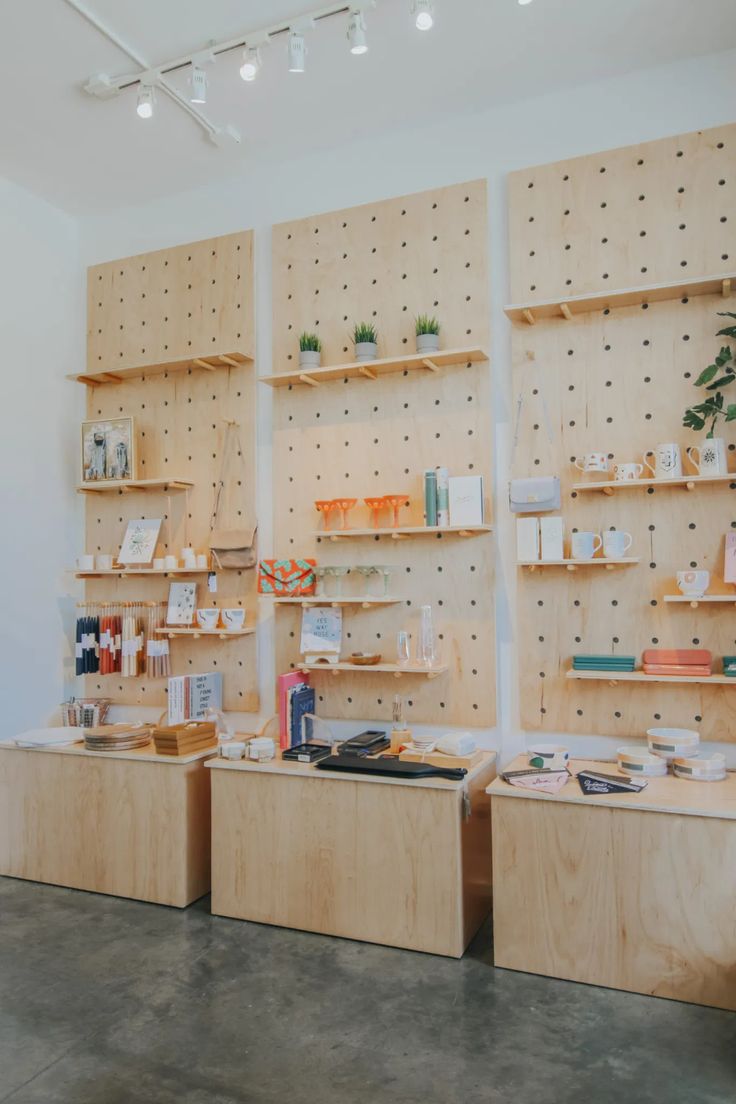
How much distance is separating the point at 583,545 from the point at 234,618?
1.74 meters

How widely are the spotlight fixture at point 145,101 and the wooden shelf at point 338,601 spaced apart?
7.06 ft

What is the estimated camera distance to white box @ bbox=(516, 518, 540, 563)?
3348 millimetres

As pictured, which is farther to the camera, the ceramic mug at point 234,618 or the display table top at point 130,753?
the ceramic mug at point 234,618

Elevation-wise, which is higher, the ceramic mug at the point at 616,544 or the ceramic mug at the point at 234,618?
the ceramic mug at the point at 616,544

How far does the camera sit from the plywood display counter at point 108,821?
140 inches

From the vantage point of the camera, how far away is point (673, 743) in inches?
119

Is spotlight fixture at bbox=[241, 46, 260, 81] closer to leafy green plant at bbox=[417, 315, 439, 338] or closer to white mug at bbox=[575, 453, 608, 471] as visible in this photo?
leafy green plant at bbox=[417, 315, 439, 338]

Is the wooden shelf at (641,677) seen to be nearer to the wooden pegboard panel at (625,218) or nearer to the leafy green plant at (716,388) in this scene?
the leafy green plant at (716,388)

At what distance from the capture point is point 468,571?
11.8 ft

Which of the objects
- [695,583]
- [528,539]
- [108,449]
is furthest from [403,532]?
[108,449]

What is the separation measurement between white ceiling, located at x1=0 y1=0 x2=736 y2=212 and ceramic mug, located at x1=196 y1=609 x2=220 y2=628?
2305mm

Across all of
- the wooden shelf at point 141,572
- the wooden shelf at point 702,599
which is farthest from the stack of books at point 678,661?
the wooden shelf at point 141,572

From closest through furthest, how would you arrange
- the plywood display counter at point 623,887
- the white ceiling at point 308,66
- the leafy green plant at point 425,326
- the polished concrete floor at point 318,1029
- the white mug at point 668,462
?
the polished concrete floor at point 318,1029
the plywood display counter at point 623,887
the white ceiling at point 308,66
the white mug at point 668,462
the leafy green plant at point 425,326

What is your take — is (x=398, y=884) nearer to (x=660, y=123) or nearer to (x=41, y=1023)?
(x=41, y=1023)
